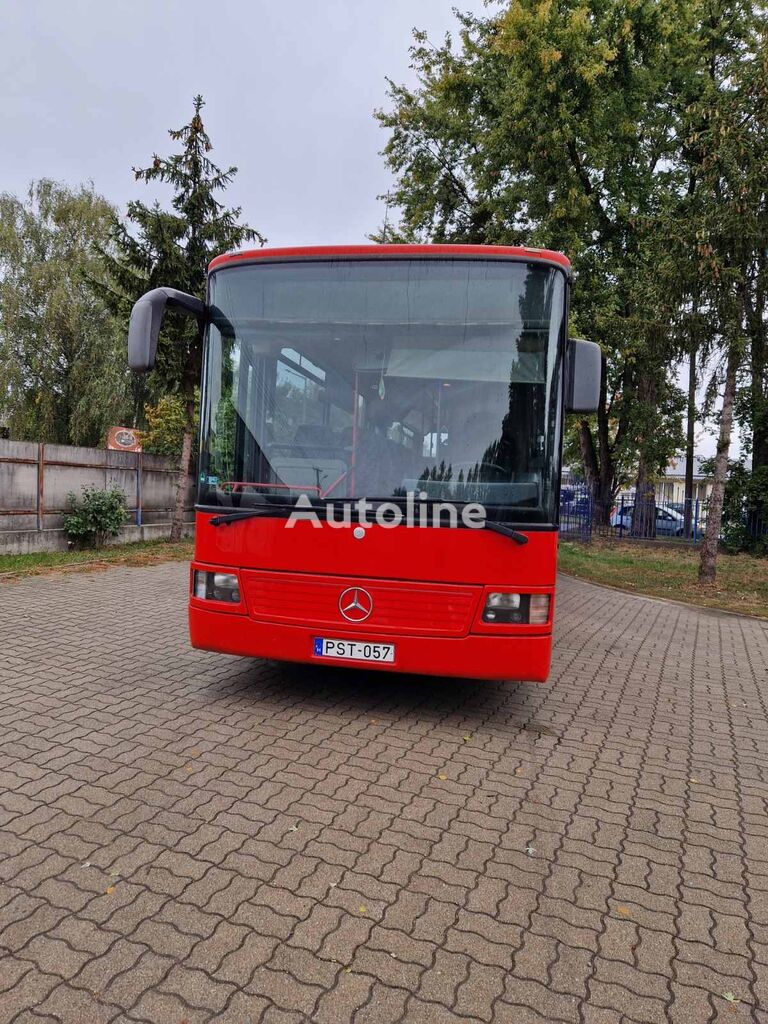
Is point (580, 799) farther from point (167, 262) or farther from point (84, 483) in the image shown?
point (167, 262)

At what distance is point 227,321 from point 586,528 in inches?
761

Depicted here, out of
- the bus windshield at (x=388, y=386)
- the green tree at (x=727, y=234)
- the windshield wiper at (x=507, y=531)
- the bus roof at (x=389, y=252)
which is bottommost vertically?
the windshield wiper at (x=507, y=531)

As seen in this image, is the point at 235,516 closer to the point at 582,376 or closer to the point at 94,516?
the point at 582,376

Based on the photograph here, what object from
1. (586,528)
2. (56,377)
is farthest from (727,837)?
(56,377)

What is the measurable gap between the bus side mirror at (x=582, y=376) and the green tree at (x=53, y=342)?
2490cm

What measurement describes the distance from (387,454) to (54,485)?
1123 centimetres

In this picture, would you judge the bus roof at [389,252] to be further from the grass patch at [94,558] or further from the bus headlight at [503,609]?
the grass patch at [94,558]

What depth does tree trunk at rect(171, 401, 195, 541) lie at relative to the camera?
17.1m

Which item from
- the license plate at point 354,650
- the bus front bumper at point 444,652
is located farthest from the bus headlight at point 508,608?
the license plate at point 354,650

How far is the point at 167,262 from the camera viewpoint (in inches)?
617

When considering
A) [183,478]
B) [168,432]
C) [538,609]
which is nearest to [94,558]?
[183,478]

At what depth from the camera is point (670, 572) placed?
1505 cm

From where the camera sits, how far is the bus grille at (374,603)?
448 cm

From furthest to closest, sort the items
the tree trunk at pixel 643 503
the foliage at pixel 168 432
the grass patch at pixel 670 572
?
1. the tree trunk at pixel 643 503
2. the foliage at pixel 168 432
3. the grass patch at pixel 670 572
